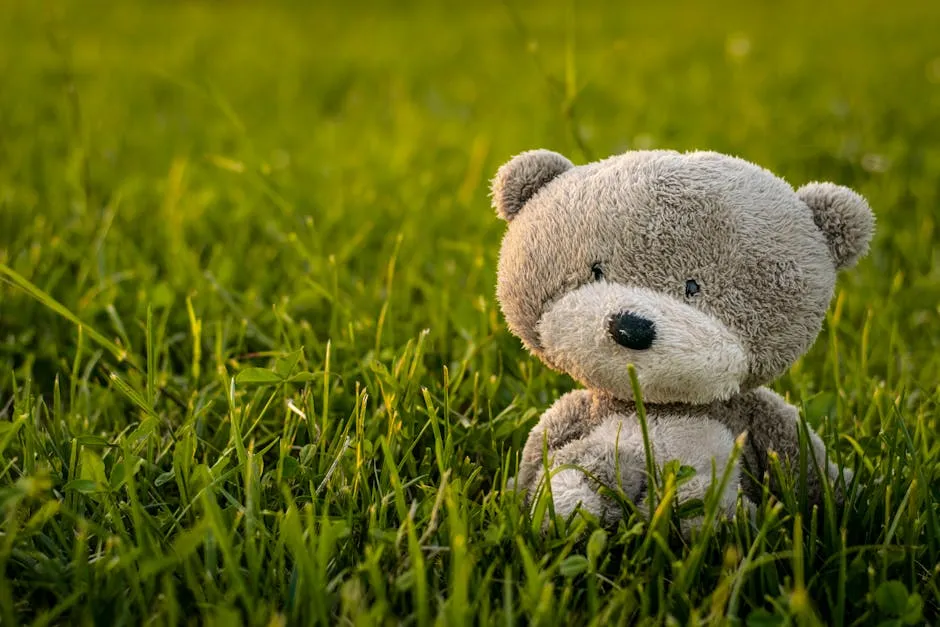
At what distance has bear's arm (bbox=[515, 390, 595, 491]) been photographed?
1.56 metres

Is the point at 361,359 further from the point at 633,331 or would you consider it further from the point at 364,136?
the point at 364,136

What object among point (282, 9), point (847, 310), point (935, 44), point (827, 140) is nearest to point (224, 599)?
point (847, 310)

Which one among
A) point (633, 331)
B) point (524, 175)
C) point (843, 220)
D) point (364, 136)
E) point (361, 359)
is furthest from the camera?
point (364, 136)

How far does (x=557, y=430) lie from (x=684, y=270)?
Result: 36cm

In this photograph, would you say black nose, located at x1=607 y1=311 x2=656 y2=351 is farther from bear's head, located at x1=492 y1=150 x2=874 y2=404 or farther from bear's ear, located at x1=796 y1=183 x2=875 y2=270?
bear's ear, located at x1=796 y1=183 x2=875 y2=270

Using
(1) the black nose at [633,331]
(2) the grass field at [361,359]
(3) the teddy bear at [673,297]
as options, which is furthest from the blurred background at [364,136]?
(1) the black nose at [633,331]

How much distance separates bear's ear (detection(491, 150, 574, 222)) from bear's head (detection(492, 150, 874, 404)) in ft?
0.28

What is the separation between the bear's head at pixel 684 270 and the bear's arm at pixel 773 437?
97 millimetres

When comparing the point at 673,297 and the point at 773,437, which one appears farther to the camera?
the point at 773,437

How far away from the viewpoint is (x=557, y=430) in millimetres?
1576

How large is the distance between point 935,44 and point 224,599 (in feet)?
22.9

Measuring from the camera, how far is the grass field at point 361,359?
1.29 meters

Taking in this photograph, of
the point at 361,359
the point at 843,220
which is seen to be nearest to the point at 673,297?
the point at 843,220

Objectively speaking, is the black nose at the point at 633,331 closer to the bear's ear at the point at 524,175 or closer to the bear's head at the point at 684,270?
the bear's head at the point at 684,270
